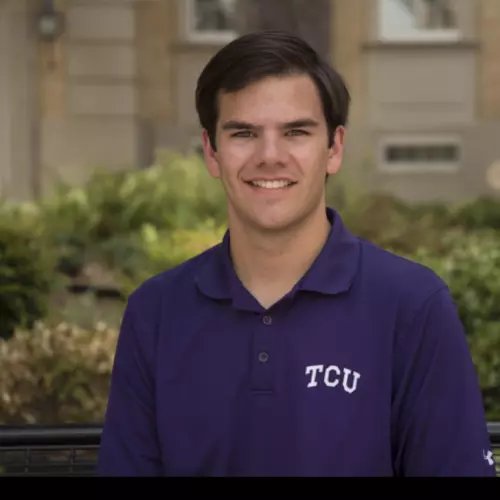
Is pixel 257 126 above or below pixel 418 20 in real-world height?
below

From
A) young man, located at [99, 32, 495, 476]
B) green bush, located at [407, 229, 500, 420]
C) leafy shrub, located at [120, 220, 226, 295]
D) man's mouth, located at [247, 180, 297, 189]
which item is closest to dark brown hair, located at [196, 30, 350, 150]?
young man, located at [99, 32, 495, 476]

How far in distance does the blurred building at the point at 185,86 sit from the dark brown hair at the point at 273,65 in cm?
307

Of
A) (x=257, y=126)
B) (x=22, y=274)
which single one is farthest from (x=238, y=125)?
(x=22, y=274)

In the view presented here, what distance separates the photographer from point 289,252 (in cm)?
198

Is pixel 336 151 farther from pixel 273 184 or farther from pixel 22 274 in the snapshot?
pixel 22 274

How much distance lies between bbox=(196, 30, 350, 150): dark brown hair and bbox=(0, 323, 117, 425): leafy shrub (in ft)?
7.48

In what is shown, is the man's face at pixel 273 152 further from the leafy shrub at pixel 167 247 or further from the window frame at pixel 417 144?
the window frame at pixel 417 144

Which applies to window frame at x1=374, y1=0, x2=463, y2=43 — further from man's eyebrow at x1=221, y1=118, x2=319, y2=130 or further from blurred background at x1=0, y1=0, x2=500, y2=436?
man's eyebrow at x1=221, y1=118, x2=319, y2=130

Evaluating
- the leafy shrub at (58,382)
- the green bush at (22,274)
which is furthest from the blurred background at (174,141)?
the leafy shrub at (58,382)

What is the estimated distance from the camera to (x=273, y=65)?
1890mm

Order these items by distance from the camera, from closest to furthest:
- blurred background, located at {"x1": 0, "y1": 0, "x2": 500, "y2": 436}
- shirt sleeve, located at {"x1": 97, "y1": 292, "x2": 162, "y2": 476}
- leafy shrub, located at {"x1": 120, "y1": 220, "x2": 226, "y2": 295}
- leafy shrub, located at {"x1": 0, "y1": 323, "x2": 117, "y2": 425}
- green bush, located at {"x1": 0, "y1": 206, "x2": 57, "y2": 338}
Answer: shirt sleeve, located at {"x1": 97, "y1": 292, "x2": 162, "y2": 476} < leafy shrub, located at {"x1": 0, "y1": 323, "x2": 117, "y2": 425} < leafy shrub, located at {"x1": 120, "y1": 220, "x2": 226, "y2": 295} < green bush, located at {"x1": 0, "y1": 206, "x2": 57, "y2": 338} < blurred background, located at {"x1": 0, "y1": 0, "x2": 500, "y2": 436}

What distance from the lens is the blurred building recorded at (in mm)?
5273

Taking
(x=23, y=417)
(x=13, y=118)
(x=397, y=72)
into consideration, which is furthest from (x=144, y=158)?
(x=23, y=417)

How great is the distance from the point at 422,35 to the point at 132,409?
13.4 feet
